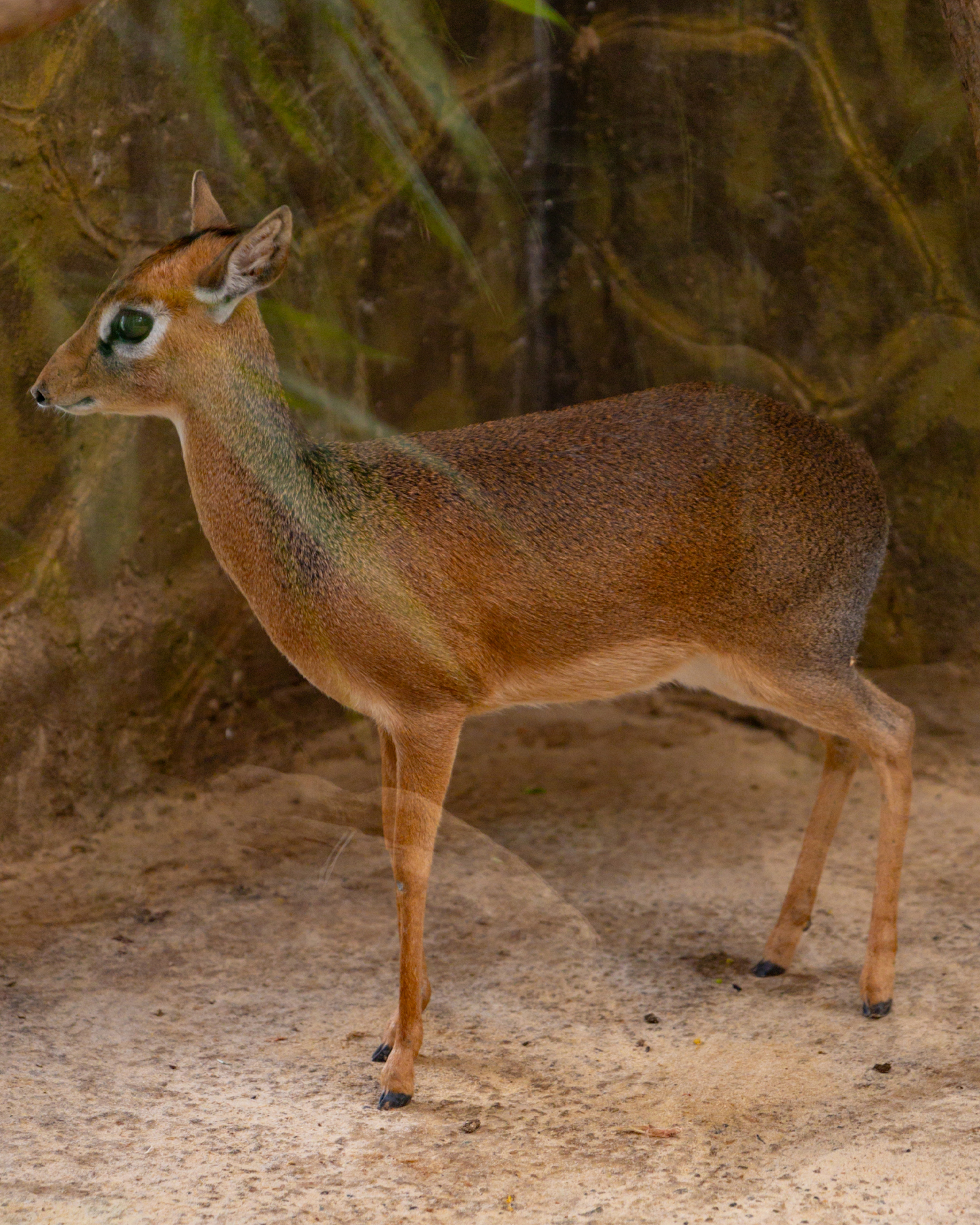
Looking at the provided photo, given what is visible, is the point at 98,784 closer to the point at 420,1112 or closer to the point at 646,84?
the point at 420,1112

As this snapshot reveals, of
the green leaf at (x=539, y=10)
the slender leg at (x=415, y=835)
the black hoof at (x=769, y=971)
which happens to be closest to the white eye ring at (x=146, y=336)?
the slender leg at (x=415, y=835)

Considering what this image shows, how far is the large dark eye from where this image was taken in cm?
317

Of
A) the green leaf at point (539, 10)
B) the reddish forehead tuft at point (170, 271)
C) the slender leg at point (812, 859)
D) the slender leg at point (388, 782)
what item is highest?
the reddish forehead tuft at point (170, 271)

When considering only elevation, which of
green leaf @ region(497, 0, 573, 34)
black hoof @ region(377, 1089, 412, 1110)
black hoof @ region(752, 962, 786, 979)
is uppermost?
green leaf @ region(497, 0, 573, 34)

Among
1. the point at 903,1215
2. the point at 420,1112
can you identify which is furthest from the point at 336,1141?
the point at 903,1215

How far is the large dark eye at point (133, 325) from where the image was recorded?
3.17 metres

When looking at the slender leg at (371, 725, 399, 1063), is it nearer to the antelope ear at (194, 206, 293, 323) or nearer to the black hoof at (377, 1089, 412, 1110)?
the black hoof at (377, 1089, 412, 1110)

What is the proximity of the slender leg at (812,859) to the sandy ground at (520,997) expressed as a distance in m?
0.08

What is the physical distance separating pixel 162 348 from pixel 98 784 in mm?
1713

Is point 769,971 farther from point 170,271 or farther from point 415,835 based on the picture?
point 170,271

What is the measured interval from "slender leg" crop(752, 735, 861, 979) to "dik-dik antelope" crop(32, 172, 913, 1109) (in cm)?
26

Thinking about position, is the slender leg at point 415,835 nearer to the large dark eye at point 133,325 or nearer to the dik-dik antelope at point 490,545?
the dik-dik antelope at point 490,545

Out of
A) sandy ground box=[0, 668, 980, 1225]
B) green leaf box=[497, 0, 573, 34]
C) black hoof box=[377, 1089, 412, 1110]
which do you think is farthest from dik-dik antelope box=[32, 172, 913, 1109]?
green leaf box=[497, 0, 573, 34]

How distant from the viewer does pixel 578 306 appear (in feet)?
17.1
